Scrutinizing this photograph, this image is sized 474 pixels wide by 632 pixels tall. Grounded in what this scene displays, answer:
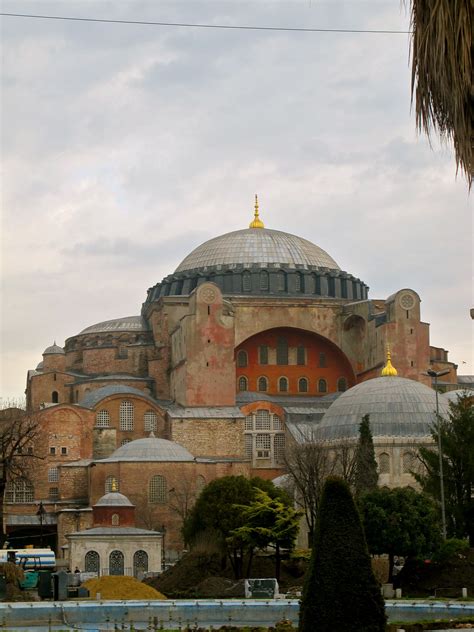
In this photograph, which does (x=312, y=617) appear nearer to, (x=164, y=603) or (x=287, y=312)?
(x=164, y=603)

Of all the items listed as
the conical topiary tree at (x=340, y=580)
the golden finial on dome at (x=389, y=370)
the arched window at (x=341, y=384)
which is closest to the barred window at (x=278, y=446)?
the golden finial on dome at (x=389, y=370)

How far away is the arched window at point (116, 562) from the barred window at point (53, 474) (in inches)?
484

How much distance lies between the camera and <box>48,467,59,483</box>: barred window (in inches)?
2251

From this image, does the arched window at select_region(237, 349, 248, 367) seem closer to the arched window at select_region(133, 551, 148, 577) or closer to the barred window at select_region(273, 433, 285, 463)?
the barred window at select_region(273, 433, 285, 463)

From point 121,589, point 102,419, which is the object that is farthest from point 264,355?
point 121,589

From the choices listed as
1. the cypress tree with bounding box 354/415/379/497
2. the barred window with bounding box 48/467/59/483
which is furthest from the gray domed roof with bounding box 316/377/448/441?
the barred window with bounding box 48/467/59/483

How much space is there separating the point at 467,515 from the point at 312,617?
854 inches

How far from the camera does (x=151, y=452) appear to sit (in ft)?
179

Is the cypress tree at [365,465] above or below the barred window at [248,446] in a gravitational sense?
below

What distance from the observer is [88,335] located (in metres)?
70.8

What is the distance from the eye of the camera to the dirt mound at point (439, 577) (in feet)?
96.1

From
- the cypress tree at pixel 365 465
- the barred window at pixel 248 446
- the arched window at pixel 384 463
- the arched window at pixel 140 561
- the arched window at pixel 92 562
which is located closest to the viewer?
the cypress tree at pixel 365 465

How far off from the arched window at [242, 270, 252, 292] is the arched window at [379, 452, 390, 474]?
17468 millimetres

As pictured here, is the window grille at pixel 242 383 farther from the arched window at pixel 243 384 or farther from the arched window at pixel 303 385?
the arched window at pixel 303 385
